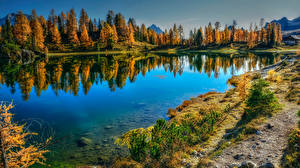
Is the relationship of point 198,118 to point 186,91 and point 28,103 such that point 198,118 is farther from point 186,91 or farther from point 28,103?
point 28,103

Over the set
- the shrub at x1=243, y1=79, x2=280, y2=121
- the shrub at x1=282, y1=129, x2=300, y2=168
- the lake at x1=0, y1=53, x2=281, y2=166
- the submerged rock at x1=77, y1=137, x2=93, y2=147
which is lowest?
the submerged rock at x1=77, y1=137, x2=93, y2=147

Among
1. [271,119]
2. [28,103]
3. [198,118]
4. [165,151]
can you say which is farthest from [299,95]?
[28,103]

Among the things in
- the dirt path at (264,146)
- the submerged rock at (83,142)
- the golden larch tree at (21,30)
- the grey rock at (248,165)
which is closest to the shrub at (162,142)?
the submerged rock at (83,142)

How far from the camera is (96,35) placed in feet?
447

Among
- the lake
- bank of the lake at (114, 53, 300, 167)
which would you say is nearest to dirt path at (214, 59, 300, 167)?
bank of the lake at (114, 53, 300, 167)

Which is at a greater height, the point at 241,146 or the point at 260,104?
the point at 260,104

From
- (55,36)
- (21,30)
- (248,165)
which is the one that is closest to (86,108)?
(248,165)

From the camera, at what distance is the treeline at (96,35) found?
93.8 metres

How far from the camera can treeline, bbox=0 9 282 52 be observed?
93812 mm

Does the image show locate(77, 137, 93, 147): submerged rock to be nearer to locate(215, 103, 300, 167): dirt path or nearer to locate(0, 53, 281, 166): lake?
locate(0, 53, 281, 166): lake

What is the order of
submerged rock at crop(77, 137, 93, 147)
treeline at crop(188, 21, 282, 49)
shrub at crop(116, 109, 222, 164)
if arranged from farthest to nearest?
treeline at crop(188, 21, 282, 49) → submerged rock at crop(77, 137, 93, 147) → shrub at crop(116, 109, 222, 164)

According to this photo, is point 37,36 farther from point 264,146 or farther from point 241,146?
point 264,146

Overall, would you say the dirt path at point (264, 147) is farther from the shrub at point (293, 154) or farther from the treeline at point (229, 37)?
the treeline at point (229, 37)

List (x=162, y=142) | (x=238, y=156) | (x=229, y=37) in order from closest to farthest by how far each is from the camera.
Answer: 1. (x=238, y=156)
2. (x=162, y=142)
3. (x=229, y=37)
